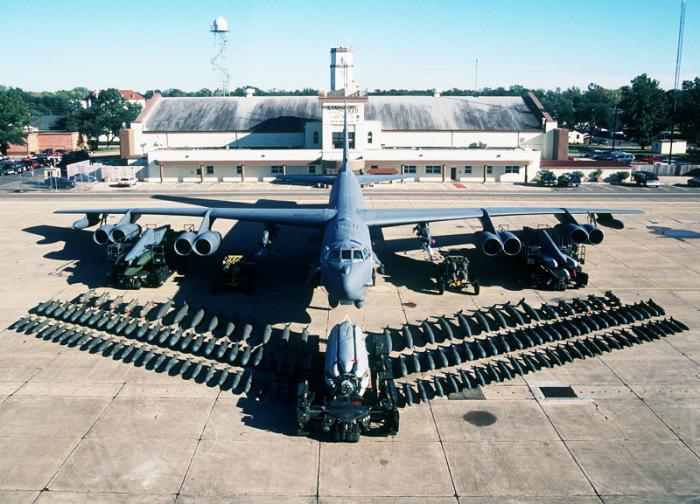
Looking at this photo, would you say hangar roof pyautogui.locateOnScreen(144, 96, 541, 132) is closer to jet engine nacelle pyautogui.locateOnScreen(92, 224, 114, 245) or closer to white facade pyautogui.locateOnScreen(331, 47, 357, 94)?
white facade pyautogui.locateOnScreen(331, 47, 357, 94)

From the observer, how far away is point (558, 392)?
2073 centimetres

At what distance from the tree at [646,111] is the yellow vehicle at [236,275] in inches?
4078

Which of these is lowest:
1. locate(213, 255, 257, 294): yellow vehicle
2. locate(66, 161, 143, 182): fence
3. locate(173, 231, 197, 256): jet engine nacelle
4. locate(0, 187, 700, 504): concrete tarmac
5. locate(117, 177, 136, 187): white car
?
locate(0, 187, 700, 504): concrete tarmac

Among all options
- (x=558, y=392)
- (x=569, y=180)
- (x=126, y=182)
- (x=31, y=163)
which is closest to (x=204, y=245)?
(x=558, y=392)

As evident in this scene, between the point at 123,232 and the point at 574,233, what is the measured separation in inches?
1044

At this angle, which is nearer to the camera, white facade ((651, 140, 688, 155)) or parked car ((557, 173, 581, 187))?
parked car ((557, 173, 581, 187))

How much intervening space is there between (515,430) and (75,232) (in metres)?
37.2

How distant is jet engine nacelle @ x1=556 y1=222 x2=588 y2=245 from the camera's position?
1318 inches

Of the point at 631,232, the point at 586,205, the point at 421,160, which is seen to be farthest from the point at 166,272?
the point at 421,160

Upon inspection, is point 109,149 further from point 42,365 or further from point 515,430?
point 515,430

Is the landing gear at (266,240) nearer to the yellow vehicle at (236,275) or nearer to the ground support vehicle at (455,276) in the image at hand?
the yellow vehicle at (236,275)

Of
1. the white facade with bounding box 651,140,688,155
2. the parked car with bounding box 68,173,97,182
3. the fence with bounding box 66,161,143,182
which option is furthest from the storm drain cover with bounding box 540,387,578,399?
the white facade with bounding box 651,140,688,155

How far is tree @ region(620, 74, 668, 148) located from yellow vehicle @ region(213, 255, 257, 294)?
104 meters

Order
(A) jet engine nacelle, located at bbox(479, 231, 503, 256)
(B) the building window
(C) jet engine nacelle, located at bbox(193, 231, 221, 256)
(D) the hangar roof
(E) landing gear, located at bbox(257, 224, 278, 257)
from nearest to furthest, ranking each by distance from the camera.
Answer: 1. (C) jet engine nacelle, located at bbox(193, 231, 221, 256)
2. (A) jet engine nacelle, located at bbox(479, 231, 503, 256)
3. (E) landing gear, located at bbox(257, 224, 278, 257)
4. (B) the building window
5. (D) the hangar roof
